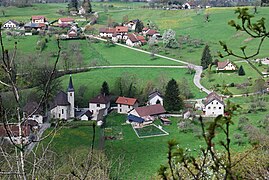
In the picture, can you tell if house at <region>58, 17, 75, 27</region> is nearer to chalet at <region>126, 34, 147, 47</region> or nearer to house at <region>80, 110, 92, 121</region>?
chalet at <region>126, 34, 147, 47</region>

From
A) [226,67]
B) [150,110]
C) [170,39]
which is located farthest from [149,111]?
[170,39]

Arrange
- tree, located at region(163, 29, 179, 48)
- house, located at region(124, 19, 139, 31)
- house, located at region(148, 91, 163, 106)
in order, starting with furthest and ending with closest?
1. house, located at region(124, 19, 139, 31)
2. tree, located at region(163, 29, 179, 48)
3. house, located at region(148, 91, 163, 106)

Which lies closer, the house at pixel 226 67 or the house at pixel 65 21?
the house at pixel 226 67

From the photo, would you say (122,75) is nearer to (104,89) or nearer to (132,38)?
(104,89)

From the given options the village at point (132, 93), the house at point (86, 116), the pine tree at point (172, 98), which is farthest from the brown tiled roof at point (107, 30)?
the house at point (86, 116)

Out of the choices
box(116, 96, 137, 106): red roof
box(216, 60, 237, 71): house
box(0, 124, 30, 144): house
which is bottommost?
box(116, 96, 137, 106): red roof

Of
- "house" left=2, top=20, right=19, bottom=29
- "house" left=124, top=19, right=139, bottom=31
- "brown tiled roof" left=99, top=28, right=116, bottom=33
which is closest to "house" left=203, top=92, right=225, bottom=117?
"brown tiled roof" left=99, top=28, right=116, bottom=33

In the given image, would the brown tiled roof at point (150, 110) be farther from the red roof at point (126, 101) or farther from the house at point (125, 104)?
the red roof at point (126, 101)
